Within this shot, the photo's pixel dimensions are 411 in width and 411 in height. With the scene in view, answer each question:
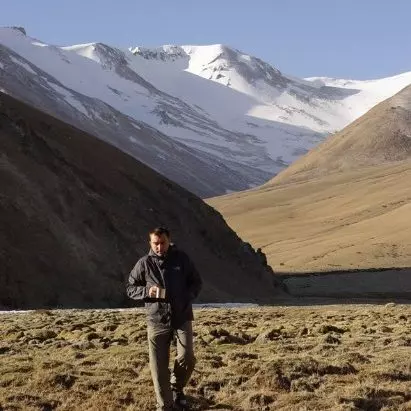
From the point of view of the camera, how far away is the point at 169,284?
10281 millimetres

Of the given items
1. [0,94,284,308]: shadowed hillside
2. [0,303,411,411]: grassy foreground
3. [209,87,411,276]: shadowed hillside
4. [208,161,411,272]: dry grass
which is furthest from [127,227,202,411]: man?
[208,161,411,272]: dry grass

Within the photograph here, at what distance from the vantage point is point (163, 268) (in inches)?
406

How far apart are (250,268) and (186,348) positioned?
47.0 metres

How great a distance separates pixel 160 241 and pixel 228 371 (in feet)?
10.5

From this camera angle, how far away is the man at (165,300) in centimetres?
1027

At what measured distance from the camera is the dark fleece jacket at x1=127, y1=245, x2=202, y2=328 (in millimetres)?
10297

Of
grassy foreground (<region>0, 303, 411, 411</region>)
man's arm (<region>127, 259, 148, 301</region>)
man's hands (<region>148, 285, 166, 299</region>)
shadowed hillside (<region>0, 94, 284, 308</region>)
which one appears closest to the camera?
A: man's hands (<region>148, 285, 166, 299</region>)

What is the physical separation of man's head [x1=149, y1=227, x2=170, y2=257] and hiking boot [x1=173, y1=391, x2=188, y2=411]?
6.12 feet

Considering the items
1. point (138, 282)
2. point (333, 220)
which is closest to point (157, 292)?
point (138, 282)

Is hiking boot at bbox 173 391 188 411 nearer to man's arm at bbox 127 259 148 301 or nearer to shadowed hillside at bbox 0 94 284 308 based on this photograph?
man's arm at bbox 127 259 148 301

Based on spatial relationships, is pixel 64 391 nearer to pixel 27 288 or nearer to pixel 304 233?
pixel 27 288

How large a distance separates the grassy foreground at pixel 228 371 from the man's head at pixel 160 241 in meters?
2.08

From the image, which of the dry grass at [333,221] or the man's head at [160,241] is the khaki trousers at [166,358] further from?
the dry grass at [333,221]

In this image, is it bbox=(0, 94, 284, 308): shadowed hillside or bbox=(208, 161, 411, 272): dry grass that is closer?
bbox=(0, 94, 284, 308): shadowed hillside
